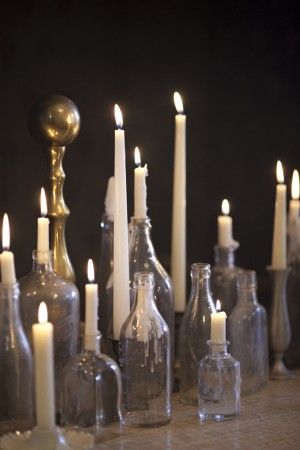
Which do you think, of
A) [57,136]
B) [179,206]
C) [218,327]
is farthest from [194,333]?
[57,136]

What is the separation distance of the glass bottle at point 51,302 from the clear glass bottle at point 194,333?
0.50 ft

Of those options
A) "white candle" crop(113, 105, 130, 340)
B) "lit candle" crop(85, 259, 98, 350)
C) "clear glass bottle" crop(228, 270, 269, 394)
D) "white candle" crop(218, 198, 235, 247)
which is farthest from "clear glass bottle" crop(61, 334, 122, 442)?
"white candle" crop(218, 198, 235, 247)

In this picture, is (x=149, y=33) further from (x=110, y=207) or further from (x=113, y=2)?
(x=110, y=207)

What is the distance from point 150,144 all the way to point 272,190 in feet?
0.73

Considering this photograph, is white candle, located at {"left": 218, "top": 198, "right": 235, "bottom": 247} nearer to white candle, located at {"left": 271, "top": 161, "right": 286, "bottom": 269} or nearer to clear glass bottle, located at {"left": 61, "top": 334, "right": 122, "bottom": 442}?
white candle, located at {"left": 271, "top": 161, "right": 286, "bottom": 269}

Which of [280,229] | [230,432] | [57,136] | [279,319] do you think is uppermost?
[57,136]

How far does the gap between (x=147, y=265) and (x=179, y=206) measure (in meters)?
0.12

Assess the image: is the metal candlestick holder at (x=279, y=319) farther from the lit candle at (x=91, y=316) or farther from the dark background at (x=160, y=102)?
the lit candle at (x=91, y=316)

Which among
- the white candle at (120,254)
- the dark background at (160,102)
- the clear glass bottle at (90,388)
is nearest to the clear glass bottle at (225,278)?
the dark background at (160,102)

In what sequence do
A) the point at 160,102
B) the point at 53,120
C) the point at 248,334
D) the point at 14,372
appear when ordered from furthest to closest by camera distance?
the point at 160,102 < the point at 248,334 < the point at 53,120 < the point at 14,372

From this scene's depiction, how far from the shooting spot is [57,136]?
124 centimetres

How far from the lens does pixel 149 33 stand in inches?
57.6

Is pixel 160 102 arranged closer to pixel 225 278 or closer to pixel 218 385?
pixel 225 278

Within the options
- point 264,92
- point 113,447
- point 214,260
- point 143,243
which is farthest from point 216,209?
point 113,447
